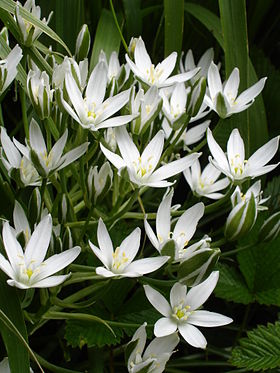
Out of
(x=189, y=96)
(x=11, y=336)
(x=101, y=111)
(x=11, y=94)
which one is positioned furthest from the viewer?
(x=11, y=94)

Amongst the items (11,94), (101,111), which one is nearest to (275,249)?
(101,111)

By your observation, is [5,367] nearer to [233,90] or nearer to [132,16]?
[233,90]

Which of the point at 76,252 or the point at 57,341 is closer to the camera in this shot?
the point at 76,252

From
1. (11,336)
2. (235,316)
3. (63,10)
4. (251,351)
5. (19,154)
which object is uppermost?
(63,10)

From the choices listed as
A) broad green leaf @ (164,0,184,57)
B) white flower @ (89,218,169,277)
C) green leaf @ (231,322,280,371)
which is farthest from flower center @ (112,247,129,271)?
broad green leaf @ (164,0,184,57)

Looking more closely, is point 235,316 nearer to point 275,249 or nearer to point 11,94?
point 275,249

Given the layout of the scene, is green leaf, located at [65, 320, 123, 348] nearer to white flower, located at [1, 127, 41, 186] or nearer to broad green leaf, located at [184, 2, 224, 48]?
white flower, located at [1, 127, 41, 186]

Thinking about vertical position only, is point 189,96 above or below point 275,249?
above

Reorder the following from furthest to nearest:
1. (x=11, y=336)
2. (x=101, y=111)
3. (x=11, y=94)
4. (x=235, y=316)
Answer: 1. (x=11, y=94)
2. (x=235, y=316)
3. (x=101, y=111)
4. (x=11, y=336)
